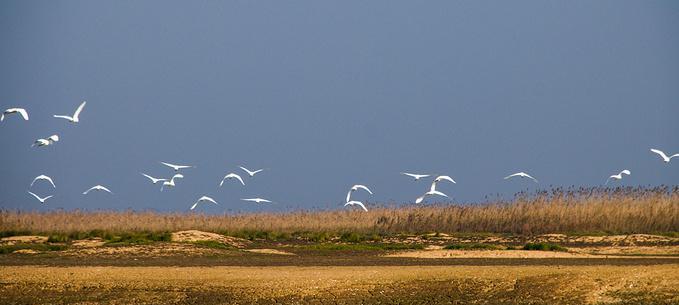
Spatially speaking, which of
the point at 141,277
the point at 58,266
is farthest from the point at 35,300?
the point at 58,266

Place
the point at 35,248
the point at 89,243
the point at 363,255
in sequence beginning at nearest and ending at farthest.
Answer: the point at 363,255 → the point at 35,248 → the point at 89,243

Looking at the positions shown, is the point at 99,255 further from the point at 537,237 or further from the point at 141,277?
the point at 537,237

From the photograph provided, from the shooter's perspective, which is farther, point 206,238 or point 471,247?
point 206,238

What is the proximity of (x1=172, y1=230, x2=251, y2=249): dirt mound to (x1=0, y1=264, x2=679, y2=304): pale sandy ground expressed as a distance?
10673 mm

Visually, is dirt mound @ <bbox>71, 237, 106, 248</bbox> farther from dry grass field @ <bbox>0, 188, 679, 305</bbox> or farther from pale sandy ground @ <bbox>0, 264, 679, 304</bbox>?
pale sandy ground @ <bbox>0, 264, 679, 304</bbox>

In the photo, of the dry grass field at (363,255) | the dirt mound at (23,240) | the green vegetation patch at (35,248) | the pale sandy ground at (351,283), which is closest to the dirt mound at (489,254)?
the dry grass field at (363,255)

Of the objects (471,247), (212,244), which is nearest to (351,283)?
(471,247)

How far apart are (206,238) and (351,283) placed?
50.7 feet

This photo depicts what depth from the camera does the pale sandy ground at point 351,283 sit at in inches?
851

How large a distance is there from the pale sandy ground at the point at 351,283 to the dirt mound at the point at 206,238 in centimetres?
1067

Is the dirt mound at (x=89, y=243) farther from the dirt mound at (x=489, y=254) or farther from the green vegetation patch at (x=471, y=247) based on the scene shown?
the green vegetation patch at (x=471, y=247)

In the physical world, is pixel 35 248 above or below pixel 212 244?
below

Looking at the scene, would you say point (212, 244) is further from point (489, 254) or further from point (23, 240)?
point (489, 254)

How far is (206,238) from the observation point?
38.5 m
